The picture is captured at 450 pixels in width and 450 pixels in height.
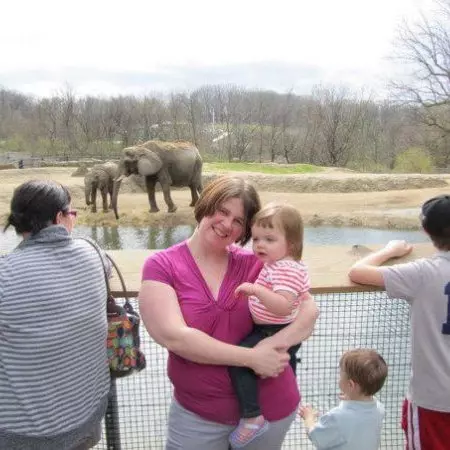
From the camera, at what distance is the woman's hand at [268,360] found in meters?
1.47

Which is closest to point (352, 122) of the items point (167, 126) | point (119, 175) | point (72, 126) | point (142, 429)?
point (167, 126)

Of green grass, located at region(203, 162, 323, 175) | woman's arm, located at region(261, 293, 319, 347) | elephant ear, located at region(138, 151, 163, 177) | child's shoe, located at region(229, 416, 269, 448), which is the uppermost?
woman's arm, located at region(261, 293, 319, 347)

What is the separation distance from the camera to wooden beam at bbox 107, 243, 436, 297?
1797 mm

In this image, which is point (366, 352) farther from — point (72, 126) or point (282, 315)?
point (72, 126)

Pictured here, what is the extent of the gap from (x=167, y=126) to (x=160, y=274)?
143 feet

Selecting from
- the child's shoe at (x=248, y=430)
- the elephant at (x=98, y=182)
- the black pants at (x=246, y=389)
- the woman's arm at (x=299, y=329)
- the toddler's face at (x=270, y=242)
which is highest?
the toddler's face at (x=270, y=242)

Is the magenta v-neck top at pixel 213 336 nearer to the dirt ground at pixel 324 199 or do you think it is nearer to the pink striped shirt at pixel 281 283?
the pink striped shirt at pixel 281 283

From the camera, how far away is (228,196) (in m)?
1.58

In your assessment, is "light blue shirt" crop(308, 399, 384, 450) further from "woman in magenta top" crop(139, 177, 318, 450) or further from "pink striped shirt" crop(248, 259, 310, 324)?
"pink striped shirt" crop(248, 259, 310, 324)

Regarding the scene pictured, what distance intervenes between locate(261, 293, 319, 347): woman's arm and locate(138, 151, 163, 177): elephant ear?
14370 mm

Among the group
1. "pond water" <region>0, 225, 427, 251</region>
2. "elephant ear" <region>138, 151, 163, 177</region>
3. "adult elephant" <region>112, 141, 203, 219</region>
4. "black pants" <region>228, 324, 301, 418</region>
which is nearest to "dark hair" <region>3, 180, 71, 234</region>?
"black pants" <region>228, 324, 301, 418</region>

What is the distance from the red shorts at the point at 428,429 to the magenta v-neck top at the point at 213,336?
1.54 feet

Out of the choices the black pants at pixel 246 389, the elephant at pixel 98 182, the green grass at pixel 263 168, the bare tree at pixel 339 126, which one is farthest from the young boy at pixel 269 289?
the bare tree at pixel 339 126

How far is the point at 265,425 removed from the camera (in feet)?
4.95
